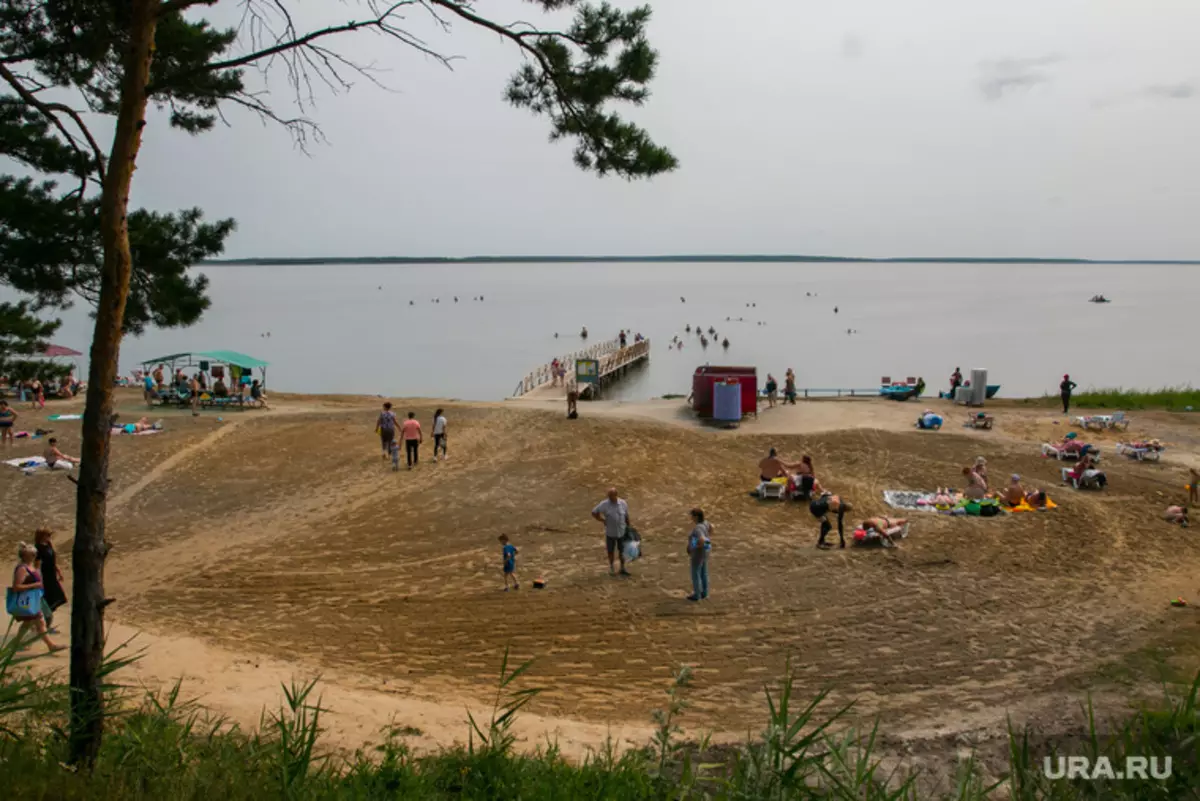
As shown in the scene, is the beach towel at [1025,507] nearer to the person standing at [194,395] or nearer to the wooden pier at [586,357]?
the wooden pier at [586,357]

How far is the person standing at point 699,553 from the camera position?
10.9 meters

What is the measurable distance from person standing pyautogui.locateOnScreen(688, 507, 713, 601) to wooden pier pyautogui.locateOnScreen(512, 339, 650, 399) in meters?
12.7

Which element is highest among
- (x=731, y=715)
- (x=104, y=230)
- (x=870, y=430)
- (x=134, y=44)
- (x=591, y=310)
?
(x=591, y=310)

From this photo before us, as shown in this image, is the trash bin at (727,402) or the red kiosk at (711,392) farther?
the red kiosk at (711,392)

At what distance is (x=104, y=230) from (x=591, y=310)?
10585 centimetres

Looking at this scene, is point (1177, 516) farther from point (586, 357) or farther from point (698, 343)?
point (698, 343)

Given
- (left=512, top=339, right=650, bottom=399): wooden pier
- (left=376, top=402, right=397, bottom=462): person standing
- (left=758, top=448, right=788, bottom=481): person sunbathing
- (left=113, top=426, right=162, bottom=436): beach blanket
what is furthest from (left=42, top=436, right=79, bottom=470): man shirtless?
(left=758, top=448, right=788, bottom=481): person sunbathing

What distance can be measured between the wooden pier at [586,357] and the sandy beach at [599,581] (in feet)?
24.6

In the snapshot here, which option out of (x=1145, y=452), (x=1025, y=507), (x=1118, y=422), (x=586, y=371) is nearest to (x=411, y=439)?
(x=1025, y=507)

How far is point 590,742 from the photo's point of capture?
7.04 meters

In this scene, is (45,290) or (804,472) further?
(804,472)

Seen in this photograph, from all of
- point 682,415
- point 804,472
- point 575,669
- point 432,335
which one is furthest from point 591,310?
point 575,669

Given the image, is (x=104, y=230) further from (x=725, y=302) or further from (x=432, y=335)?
(x=725, y=302)

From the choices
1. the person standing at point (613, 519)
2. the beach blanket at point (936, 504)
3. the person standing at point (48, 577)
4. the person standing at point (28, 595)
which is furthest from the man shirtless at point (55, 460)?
the beach blanket at point (936, 504)
